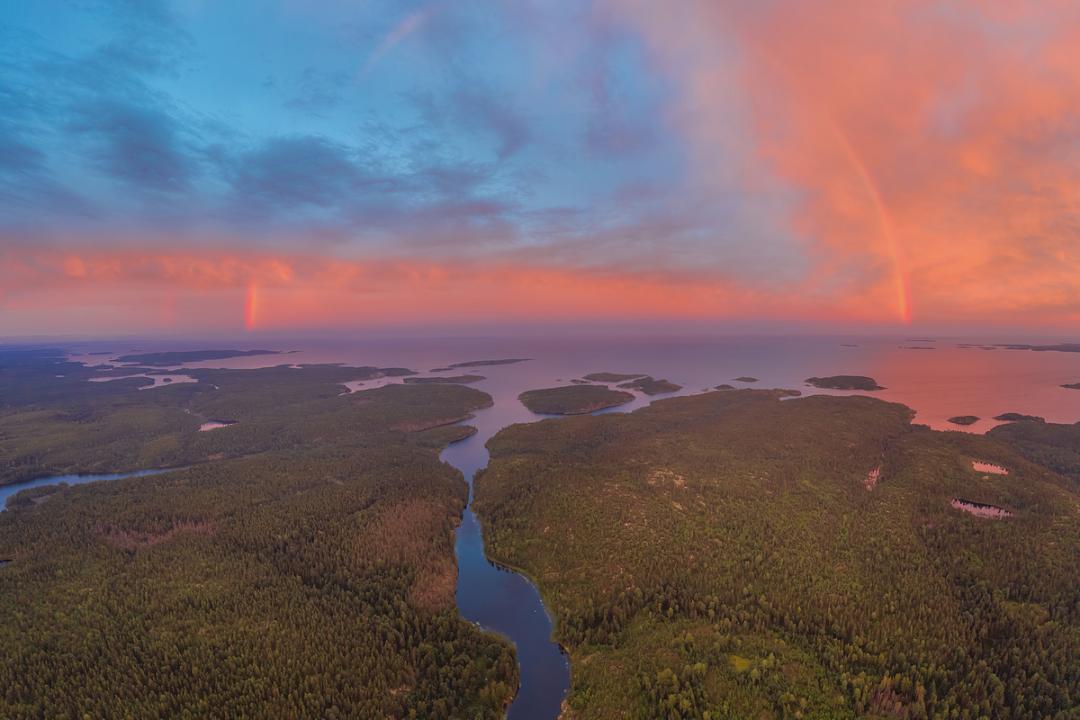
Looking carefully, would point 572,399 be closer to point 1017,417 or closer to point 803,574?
point 803,574

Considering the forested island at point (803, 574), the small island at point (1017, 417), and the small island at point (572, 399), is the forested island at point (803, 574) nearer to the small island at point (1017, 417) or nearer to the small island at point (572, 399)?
the small island at point (1017, 417)

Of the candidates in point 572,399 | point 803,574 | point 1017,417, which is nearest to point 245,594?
point 803,574

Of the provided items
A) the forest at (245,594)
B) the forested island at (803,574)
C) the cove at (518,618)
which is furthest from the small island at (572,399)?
the cove at (518,618)

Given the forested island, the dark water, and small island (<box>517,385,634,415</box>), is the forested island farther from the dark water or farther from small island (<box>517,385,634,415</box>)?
the dark water

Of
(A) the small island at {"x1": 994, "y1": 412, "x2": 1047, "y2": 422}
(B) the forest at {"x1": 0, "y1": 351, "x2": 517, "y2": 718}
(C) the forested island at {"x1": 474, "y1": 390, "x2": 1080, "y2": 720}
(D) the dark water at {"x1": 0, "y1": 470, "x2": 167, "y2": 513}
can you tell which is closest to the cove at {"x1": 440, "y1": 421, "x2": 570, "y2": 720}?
(C) the forested island at {"x1": 474, "y1": 390, "x2": 1080, "y2": 720}

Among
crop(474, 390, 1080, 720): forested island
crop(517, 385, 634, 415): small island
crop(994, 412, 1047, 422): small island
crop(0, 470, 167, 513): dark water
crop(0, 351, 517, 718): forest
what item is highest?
crop(994, 412, 1047, 422): small island
